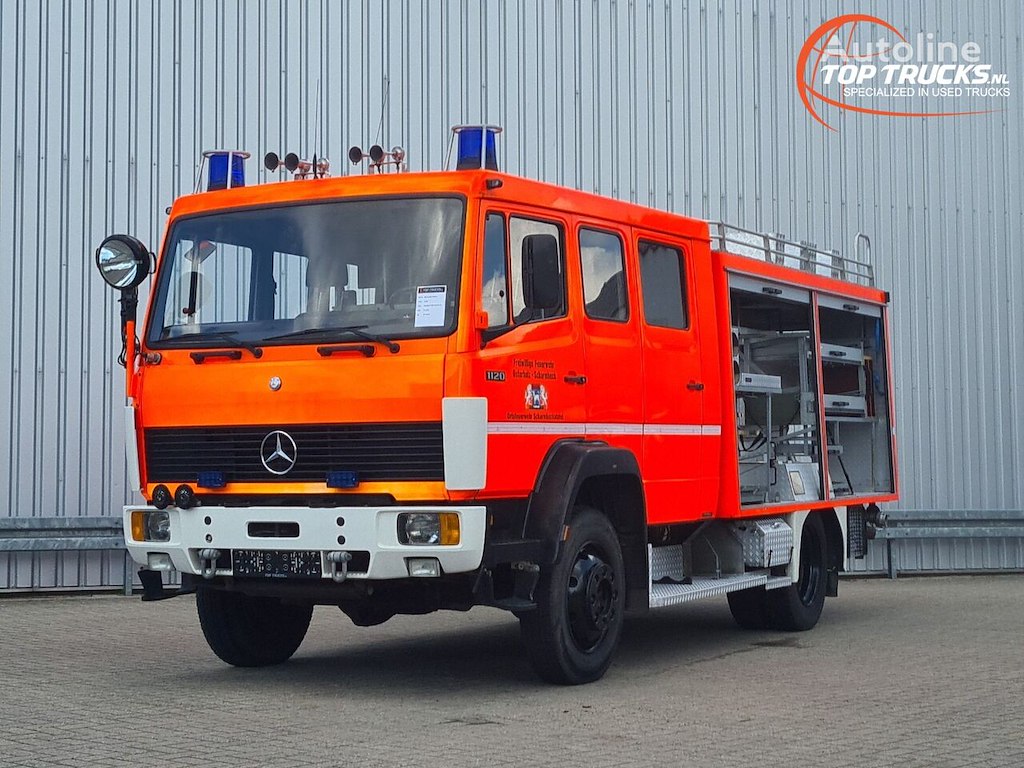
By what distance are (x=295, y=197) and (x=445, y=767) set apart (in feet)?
11.9

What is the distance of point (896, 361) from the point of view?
17.8m

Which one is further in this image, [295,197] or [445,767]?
[295,197]

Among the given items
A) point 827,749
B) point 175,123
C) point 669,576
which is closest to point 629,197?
point 175,123

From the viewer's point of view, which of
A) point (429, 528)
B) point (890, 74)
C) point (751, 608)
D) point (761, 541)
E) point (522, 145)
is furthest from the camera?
point (890, 74)

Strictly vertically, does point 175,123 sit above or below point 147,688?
above

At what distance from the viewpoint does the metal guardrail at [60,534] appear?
44.3 feet

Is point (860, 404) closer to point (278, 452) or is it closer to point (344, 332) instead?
point (344, 332)

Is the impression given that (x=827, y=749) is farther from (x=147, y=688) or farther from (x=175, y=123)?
(x=175, y=123)

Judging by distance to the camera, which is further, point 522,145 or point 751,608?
point 522,145

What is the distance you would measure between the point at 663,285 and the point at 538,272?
1.80 meters

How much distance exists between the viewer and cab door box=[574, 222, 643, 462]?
877 centimetres

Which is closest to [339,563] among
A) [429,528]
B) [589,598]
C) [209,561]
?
[429,528]

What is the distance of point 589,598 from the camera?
864 centimetres

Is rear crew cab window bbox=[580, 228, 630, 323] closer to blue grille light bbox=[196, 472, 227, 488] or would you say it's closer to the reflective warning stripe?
the reflective warning stripe
